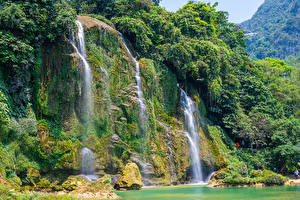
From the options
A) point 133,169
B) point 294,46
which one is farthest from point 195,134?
point 294,46

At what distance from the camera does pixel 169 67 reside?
3066cm

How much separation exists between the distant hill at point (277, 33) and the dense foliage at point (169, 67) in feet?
165

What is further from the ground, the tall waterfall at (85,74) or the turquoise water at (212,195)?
the tall waterfall at (85,74)

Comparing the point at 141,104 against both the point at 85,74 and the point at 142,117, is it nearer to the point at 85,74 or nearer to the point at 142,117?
the point at 142,117

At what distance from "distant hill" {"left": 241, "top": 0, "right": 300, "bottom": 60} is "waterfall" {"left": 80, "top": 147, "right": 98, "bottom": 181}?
7709 centimetres

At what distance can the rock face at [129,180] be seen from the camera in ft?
63.2

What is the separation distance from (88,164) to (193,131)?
11.5m

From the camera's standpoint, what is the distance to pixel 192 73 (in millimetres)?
30875

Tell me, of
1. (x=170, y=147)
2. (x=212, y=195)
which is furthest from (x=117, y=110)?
(x=212, y=195)

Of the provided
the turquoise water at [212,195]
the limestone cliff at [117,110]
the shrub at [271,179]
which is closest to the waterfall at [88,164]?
the limestone cliff at [117,110]

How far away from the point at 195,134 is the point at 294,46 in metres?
82.4

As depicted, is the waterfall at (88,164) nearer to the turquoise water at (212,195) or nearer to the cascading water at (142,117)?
the turquoise water at (212,195)

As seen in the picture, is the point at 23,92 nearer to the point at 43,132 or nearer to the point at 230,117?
the point at 43,132

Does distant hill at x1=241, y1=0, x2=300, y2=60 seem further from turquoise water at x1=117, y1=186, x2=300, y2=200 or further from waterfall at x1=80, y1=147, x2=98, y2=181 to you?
waterfall at x1=80, y1=147, x2=98, y2=181
